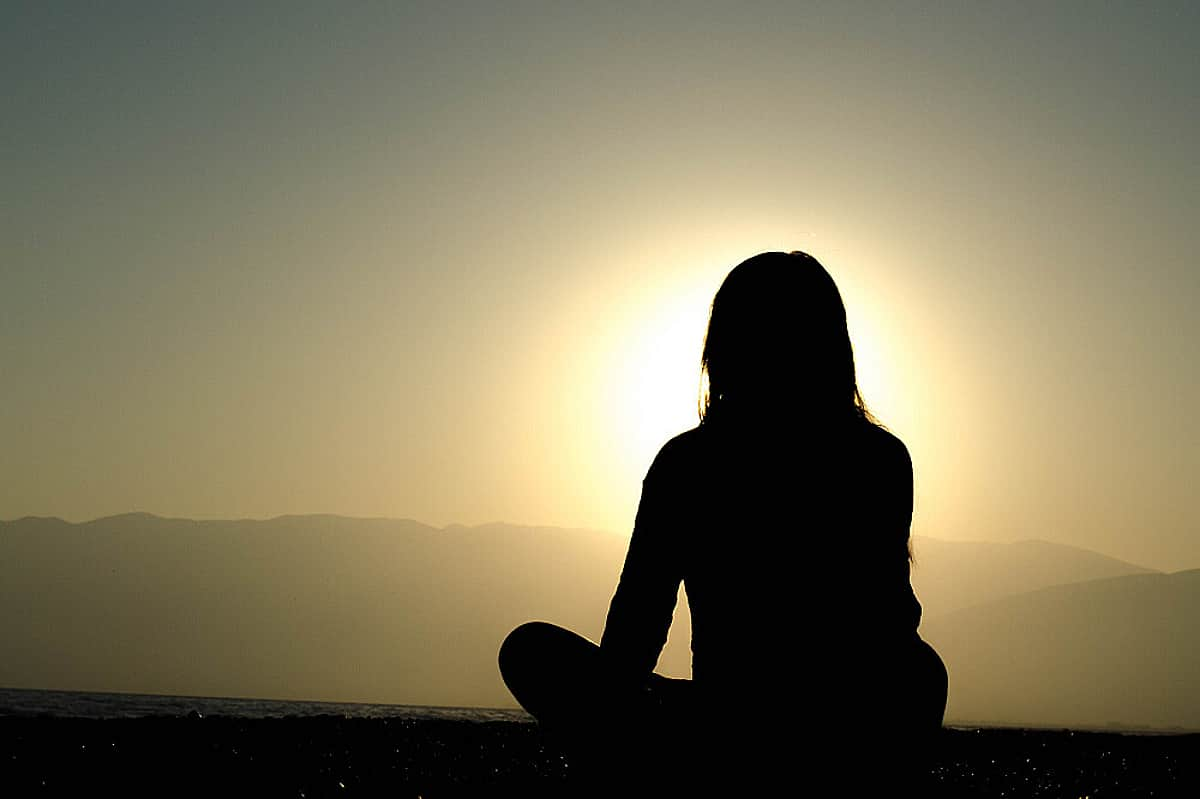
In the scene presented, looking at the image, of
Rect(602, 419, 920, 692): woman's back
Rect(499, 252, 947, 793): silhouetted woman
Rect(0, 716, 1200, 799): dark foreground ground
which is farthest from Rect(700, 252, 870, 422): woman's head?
Rect(0, 716, 1200, 799): dark foreground ground

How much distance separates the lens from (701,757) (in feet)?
10.5

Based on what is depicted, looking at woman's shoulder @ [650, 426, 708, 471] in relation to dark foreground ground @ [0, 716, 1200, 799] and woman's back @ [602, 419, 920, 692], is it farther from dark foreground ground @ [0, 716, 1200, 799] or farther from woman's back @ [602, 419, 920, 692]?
dark foreground ground @ [0, 716, 1200, 799]

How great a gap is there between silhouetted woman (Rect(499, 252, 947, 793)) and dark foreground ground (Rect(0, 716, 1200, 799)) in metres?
0.37

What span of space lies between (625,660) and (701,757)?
1.29 feet

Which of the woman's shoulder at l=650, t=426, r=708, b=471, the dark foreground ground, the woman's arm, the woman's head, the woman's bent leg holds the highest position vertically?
the woman's head

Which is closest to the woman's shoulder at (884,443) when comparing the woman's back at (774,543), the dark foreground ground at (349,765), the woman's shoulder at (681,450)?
the woman's back at (774,543)

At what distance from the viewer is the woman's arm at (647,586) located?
131 inches

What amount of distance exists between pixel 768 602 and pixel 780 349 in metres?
0.74

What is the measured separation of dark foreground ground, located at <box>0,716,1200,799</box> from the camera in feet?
24.5

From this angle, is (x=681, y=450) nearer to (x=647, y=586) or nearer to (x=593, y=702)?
(x=647, y=586)

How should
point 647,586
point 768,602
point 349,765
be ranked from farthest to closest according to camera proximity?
1. point 349,765
2. point 647,586
3. point 768,602

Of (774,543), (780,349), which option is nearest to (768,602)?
(774,543)

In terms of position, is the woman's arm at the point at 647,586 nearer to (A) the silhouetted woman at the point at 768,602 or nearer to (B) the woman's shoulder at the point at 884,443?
(A) the silhouetted woman at the point at 768,602

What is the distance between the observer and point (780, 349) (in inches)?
137
